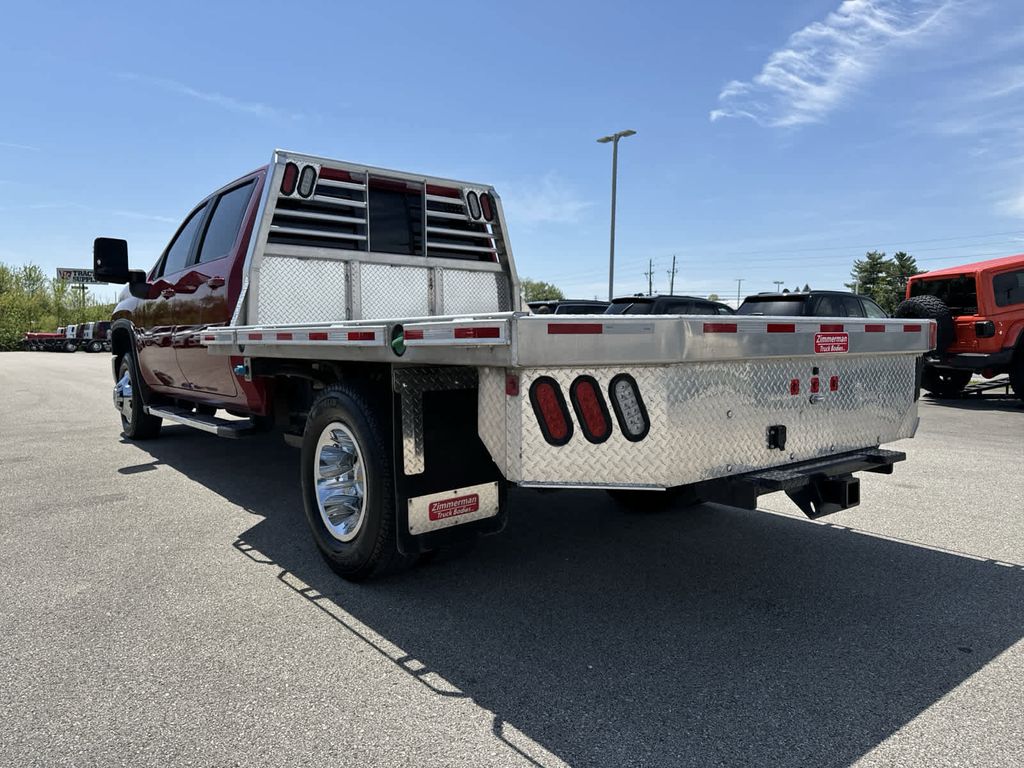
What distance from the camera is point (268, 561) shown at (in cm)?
405

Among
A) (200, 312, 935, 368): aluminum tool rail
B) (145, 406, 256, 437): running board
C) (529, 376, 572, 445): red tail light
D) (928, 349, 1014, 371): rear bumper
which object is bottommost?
(145, 406, 256, 437): running board

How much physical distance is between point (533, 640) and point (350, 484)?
1.28m

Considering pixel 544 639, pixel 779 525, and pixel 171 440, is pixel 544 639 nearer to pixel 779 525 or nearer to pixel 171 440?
pixel 779 525

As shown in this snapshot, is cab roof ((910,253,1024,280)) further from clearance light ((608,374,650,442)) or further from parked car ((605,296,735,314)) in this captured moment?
clearance light ((608,374,650,442))

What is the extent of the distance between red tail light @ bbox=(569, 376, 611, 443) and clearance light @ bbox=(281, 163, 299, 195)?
308 centimetres

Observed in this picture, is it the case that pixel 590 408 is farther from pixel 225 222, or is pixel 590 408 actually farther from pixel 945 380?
pixel 945 380

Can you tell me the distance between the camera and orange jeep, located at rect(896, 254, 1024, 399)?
11734 millimetres

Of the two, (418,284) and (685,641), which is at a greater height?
(418,284)

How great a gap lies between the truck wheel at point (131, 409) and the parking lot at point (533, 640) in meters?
2.48

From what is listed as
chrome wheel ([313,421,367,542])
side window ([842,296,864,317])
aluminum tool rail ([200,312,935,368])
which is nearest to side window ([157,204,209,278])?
aluminum tool rail ([200,312,935,368])

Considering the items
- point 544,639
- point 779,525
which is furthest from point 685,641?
point 779,525

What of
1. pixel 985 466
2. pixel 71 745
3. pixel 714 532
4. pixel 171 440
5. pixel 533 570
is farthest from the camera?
pixel 171 440

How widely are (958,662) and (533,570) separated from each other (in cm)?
195

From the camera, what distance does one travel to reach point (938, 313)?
1216 centimetres
